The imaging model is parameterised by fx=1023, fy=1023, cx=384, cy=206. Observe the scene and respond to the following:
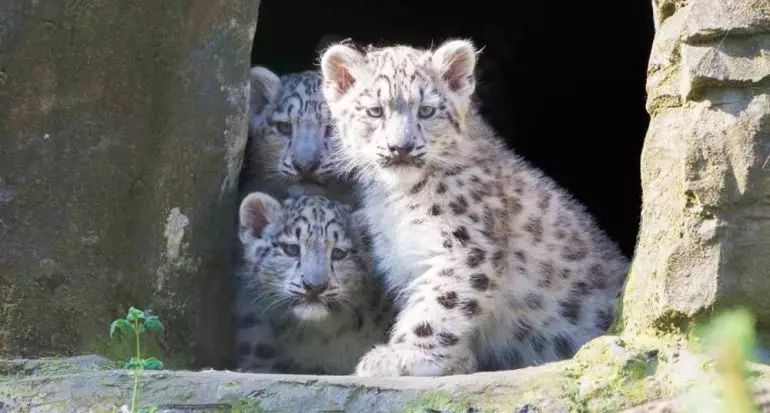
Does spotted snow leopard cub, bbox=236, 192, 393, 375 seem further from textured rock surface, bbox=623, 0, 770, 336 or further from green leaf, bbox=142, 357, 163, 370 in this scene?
textured rock surface, bbox=623, 0, 770, 336

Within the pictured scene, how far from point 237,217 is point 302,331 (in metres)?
0.69

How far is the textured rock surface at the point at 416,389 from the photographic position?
11.8 feet

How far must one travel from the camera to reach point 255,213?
536 cm

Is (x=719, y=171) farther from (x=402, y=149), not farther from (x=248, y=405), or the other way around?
(x=248, y=405)

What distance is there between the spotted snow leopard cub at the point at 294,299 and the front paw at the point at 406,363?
2.46 ft

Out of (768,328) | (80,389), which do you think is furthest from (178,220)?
(768,328)

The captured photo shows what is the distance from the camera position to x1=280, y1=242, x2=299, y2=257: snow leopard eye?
206 inches

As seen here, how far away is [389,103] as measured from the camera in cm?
488

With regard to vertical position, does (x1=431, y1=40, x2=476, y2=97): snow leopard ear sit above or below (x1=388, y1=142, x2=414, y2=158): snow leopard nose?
above

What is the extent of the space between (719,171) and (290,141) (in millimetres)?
2862

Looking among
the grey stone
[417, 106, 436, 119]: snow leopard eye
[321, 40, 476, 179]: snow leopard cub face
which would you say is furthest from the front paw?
the grey stone

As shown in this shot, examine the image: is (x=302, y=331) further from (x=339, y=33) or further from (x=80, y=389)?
(x=339, y=33)

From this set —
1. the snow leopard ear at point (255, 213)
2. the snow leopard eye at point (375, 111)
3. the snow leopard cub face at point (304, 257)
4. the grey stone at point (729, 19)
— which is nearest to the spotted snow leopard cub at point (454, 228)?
the snow leopard eye at point (375, 111)

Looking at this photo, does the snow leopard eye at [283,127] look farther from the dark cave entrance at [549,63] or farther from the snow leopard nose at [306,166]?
the dark cave entrance at [549,63]
